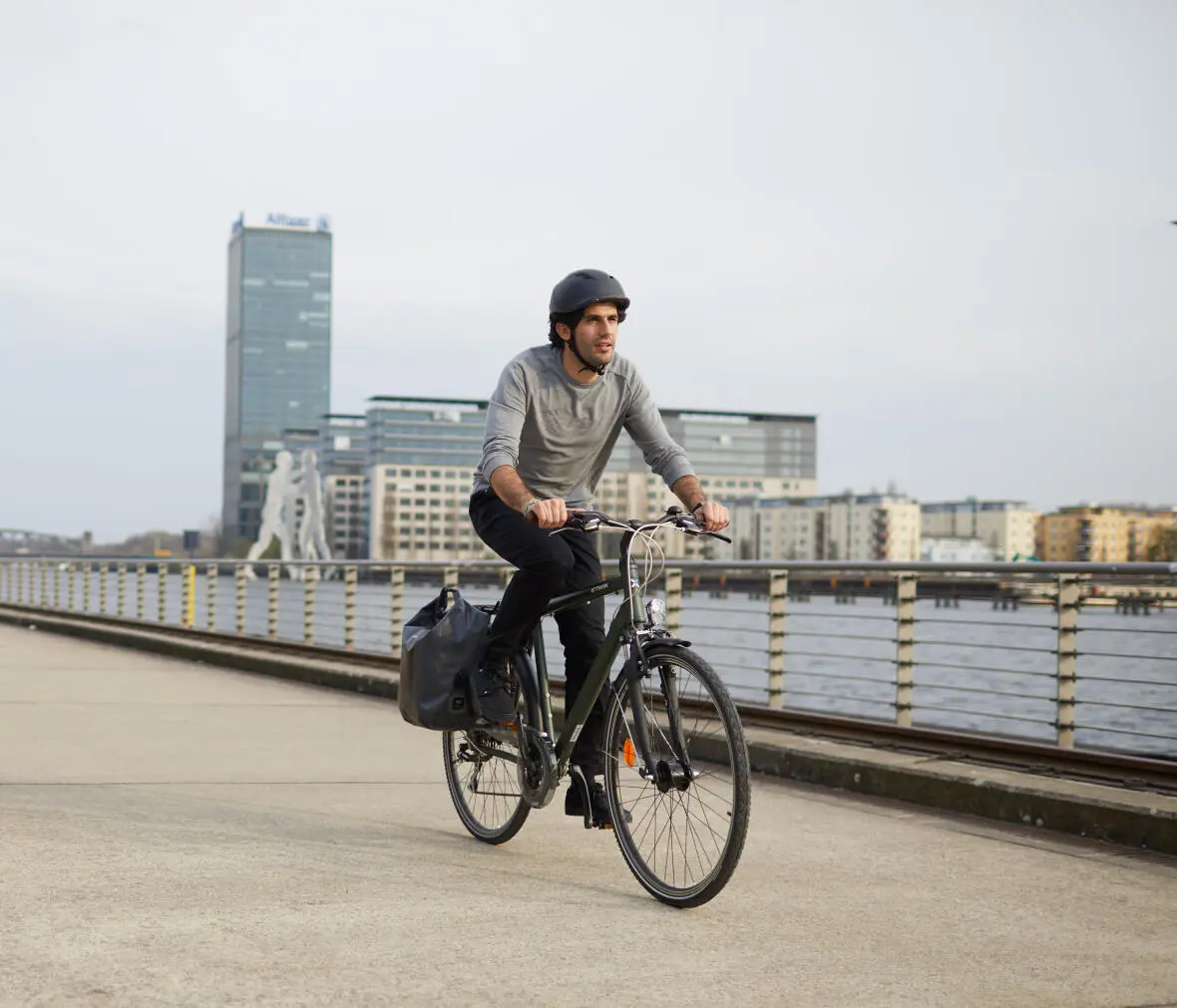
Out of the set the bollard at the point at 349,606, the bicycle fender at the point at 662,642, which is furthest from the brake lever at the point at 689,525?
the bollard at the point at 349,606

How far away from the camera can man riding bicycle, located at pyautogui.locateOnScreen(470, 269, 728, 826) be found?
492 centimetres

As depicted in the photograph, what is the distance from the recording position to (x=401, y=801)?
21.7ft

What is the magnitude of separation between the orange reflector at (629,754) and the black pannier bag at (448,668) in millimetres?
835

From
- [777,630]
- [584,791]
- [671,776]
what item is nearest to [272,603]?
[777,630]

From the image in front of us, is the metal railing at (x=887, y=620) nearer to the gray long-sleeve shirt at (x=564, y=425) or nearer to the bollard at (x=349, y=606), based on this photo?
the bollard at (x=349, y=606)

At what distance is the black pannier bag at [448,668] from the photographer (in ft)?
17.8

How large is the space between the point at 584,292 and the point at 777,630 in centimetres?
560

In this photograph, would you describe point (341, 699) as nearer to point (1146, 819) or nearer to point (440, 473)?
point (1146, 819)

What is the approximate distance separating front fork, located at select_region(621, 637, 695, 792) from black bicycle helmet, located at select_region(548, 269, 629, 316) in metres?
1.04

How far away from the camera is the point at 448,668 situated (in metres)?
5.44

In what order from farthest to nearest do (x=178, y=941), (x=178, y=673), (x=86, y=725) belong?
(x=178, y=673)
(x=86, y=725)
(x=178, y=941)

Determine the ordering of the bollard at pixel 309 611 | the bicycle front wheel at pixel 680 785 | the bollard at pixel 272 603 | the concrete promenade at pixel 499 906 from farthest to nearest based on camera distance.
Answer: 1. the bollard at pixel 272 603
2. the bollard at pixel 309 611
3. the bicycle front wheel at pixel 680 785
4. the concrete promenade at pixel 499 906

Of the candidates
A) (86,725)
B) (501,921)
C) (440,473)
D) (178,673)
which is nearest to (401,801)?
(501,921)

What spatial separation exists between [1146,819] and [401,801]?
2905 millimetres
